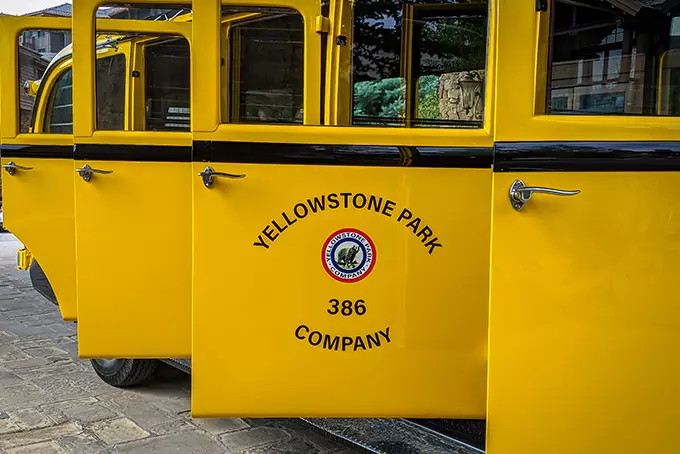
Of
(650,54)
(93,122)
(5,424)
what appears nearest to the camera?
(650,54)

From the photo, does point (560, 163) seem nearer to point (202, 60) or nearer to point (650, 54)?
point (650, 54)

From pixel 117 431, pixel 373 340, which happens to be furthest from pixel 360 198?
pixel 117 431

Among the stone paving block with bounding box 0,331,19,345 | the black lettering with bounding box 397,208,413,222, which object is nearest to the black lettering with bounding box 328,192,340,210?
the black lettering with bounding box 397,208,413,222

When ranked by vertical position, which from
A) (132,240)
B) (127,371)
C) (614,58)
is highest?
(614,58)

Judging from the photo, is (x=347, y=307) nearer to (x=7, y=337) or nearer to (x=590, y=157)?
(x=590, y=157)

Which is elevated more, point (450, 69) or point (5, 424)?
point (450, 69)

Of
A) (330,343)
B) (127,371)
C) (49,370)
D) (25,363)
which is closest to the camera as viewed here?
(330,343)

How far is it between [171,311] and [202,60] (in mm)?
1307

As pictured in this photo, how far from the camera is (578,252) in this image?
7.35 feet

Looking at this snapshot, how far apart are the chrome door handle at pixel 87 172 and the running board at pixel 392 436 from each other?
147cm

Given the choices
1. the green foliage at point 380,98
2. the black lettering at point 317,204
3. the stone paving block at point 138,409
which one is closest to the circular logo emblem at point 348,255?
the black lettering at point 317,204

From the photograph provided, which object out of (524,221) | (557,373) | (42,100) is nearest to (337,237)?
(524,221)

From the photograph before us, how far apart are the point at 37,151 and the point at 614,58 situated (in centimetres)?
321

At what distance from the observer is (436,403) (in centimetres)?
257
